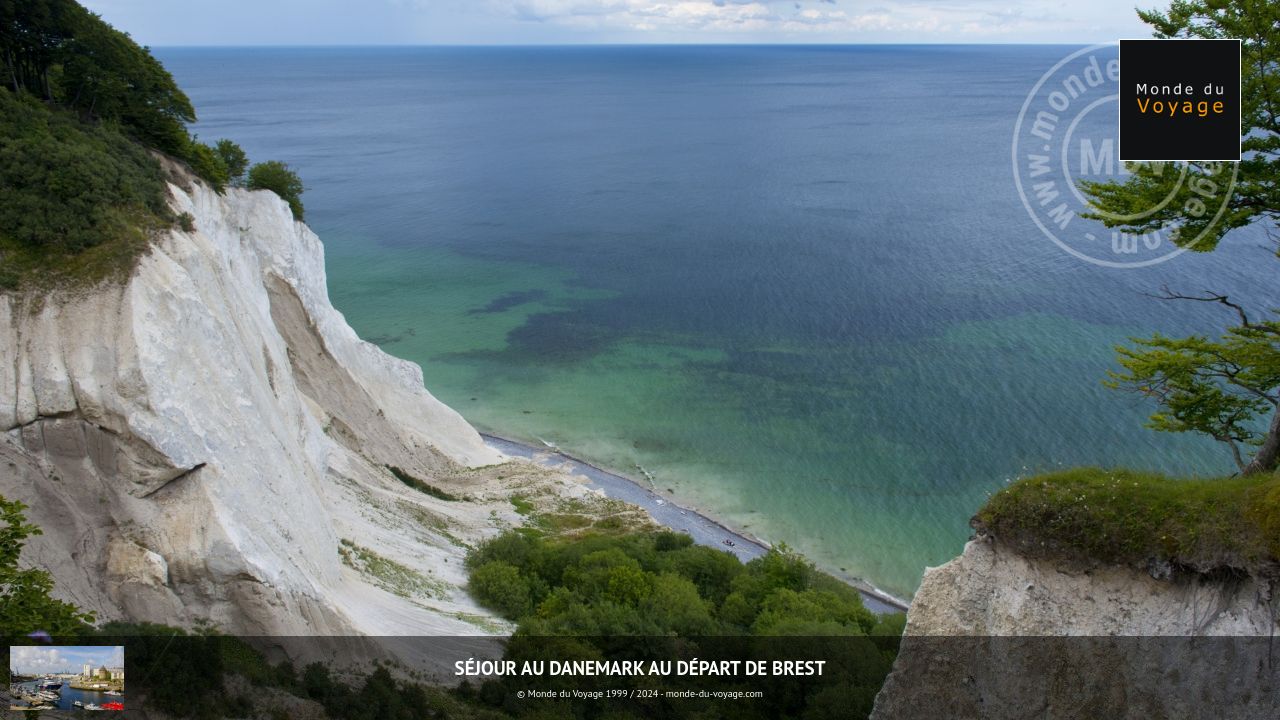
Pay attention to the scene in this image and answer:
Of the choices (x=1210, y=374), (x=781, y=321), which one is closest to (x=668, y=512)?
(x=781, y=321)

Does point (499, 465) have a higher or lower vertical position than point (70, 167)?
lower

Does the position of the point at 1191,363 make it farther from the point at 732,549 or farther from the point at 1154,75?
the point at 732,549

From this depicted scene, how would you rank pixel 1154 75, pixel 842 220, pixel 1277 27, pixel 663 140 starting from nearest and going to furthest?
1. pixel 1277 27
2. pixel 1154 75
3. pixel 842 220
4. pixel 663 140

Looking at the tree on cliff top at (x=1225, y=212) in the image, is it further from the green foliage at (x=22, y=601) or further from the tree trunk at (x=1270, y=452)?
the green foliage at (x=22, y=601)

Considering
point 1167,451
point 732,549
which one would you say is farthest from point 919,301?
point 732,549

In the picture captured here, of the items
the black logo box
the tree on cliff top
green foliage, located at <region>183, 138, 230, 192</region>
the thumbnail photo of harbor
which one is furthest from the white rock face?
green foliage, located at <region>183, 138, 230, 192</region>

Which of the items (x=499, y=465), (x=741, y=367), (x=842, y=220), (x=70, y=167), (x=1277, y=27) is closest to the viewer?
(x=1277, y=27)

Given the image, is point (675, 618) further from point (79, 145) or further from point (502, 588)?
point (79, 145)
